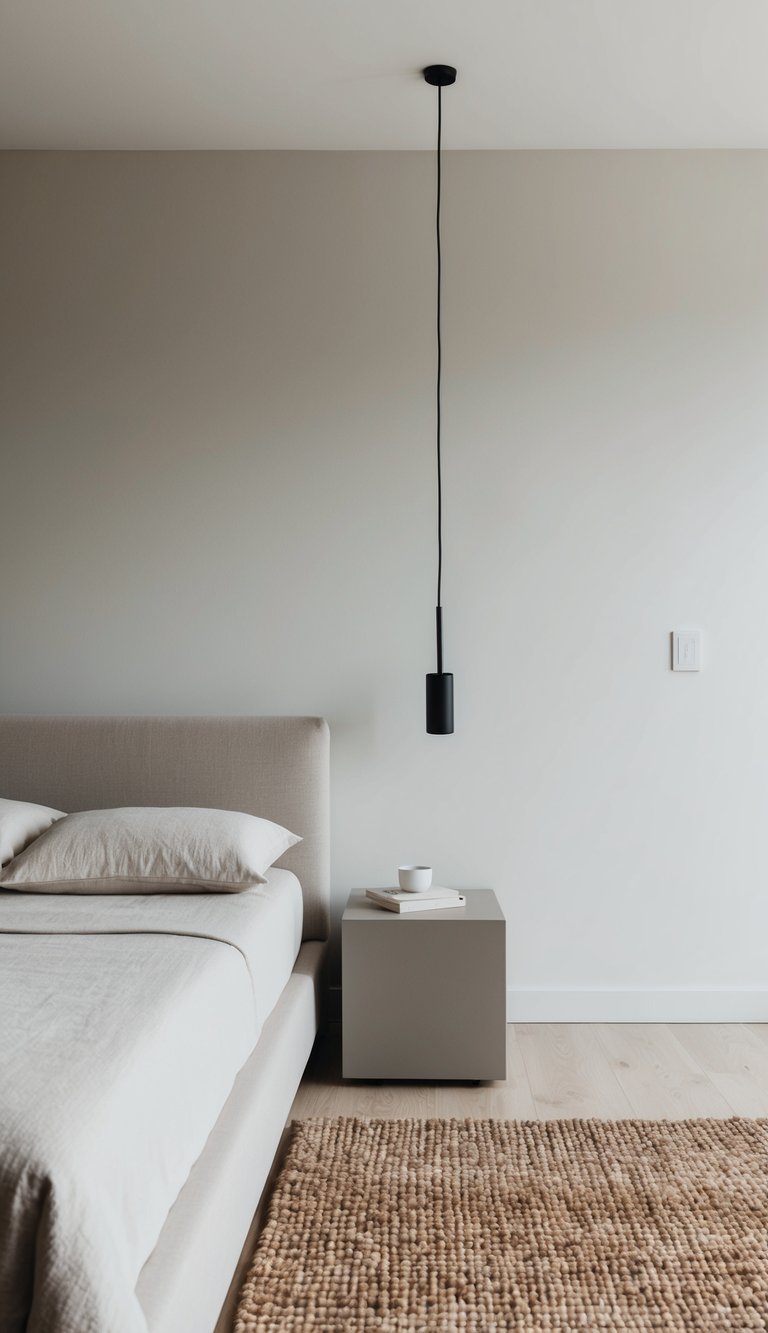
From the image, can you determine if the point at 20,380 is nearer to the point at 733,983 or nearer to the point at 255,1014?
the point at 255,1014

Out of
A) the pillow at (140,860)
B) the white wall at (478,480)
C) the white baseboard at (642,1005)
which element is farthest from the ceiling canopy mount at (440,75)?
the white baseboard at (642,1005)

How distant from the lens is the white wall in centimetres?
302

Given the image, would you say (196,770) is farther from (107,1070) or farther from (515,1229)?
(107,1070)

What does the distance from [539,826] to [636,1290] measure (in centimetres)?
143

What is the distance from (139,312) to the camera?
304cm

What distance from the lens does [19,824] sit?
8.33 feet

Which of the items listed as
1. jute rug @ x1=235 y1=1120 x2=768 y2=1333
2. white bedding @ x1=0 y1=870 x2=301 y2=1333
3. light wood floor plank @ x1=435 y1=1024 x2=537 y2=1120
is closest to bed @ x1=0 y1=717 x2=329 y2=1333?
white bedding @ x1=0 y1=870 x2=301 y2=1333

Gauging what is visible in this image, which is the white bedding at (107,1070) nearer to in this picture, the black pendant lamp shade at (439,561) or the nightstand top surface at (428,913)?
the nightstand top surface at (428,913)

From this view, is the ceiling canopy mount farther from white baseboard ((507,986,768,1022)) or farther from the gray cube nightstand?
white baseboard ((507,986,768,1022))

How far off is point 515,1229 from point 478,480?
1.95m

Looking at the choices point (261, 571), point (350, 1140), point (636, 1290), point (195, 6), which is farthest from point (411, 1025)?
point (195, 6)

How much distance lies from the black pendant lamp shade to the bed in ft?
1.07

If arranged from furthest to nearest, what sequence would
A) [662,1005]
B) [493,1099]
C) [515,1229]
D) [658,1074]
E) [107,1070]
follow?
[662,1005] → [658,1074] → [493,1099] → [515,1229] → [107,1070]

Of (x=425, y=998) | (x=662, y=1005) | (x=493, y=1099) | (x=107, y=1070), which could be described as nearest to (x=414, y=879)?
(x=425, y=998)
